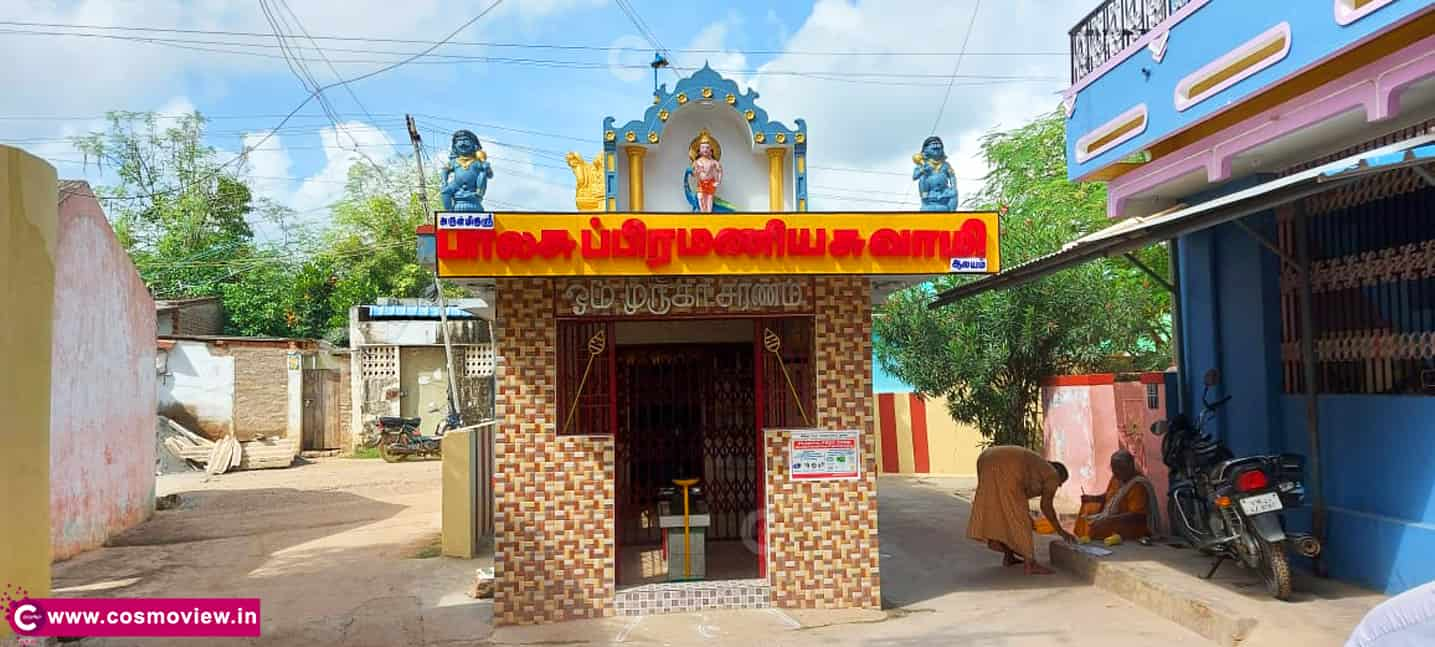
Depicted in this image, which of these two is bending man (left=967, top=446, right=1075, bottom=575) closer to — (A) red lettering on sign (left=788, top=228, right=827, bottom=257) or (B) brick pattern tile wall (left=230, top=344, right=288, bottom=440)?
(A) red lettering on sign (left=788, top=228, right=827, bottom=257)

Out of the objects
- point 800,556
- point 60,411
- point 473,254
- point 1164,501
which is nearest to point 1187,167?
point 1164,501

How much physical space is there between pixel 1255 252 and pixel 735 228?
462cm

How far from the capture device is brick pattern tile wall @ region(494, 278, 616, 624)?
7168mm

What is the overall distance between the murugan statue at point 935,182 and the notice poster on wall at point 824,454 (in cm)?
188

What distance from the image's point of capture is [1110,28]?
383 inches

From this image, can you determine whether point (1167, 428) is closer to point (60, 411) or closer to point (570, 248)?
point (570, 248)

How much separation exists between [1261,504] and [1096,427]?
5324 millimetres

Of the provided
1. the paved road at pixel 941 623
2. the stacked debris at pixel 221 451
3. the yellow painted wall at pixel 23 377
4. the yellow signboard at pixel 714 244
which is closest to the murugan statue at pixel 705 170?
the yellow signboard at pixel 714 244

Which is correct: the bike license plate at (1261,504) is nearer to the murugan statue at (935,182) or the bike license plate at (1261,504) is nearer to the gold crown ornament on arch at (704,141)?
the murugan statue at (935,182)

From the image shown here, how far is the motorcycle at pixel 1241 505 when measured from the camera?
21.9 feet

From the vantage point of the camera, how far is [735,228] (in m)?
6.98

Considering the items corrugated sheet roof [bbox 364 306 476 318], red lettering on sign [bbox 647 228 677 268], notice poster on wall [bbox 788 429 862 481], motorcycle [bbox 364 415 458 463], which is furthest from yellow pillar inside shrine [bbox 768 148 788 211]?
corrugated sheet roof [bbox 364 306 476 318]

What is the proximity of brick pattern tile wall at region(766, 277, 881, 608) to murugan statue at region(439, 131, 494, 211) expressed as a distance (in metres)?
2.64

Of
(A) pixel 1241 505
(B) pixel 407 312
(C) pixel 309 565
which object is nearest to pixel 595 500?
(C) pixel 309 565
